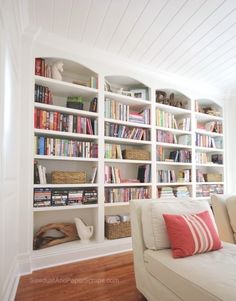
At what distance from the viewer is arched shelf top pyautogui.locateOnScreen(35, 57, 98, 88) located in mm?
2369

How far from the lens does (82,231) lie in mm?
2439

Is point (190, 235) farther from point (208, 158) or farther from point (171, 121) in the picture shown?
point (208, 158)

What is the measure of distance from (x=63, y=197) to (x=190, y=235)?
1493 millimetres

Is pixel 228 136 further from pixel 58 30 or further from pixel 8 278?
pixel 8 278

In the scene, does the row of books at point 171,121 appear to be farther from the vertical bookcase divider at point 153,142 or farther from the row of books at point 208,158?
the row of books at point 208,158

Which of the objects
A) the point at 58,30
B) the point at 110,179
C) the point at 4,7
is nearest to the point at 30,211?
the point at 110,179

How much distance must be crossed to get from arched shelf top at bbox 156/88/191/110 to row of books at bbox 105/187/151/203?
142 centimetres

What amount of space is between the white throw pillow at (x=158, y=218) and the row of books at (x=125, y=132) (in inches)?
51.3

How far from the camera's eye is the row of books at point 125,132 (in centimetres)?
271

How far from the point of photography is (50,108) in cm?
232

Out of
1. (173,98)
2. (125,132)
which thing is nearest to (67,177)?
(125,132)

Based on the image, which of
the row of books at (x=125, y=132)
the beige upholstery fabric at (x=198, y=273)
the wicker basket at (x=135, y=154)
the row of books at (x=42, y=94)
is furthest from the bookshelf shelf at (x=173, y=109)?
the beige upholstery fabric at (x=198, y=273)

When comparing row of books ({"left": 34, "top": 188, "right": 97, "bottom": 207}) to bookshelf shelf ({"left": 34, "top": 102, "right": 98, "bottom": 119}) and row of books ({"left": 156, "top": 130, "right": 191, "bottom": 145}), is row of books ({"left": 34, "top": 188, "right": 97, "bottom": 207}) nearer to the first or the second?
bookshelf shelf ({"left": 34, "top": 102, "right": 98, "bottom": 119})

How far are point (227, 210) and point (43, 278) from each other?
6.38 feet
